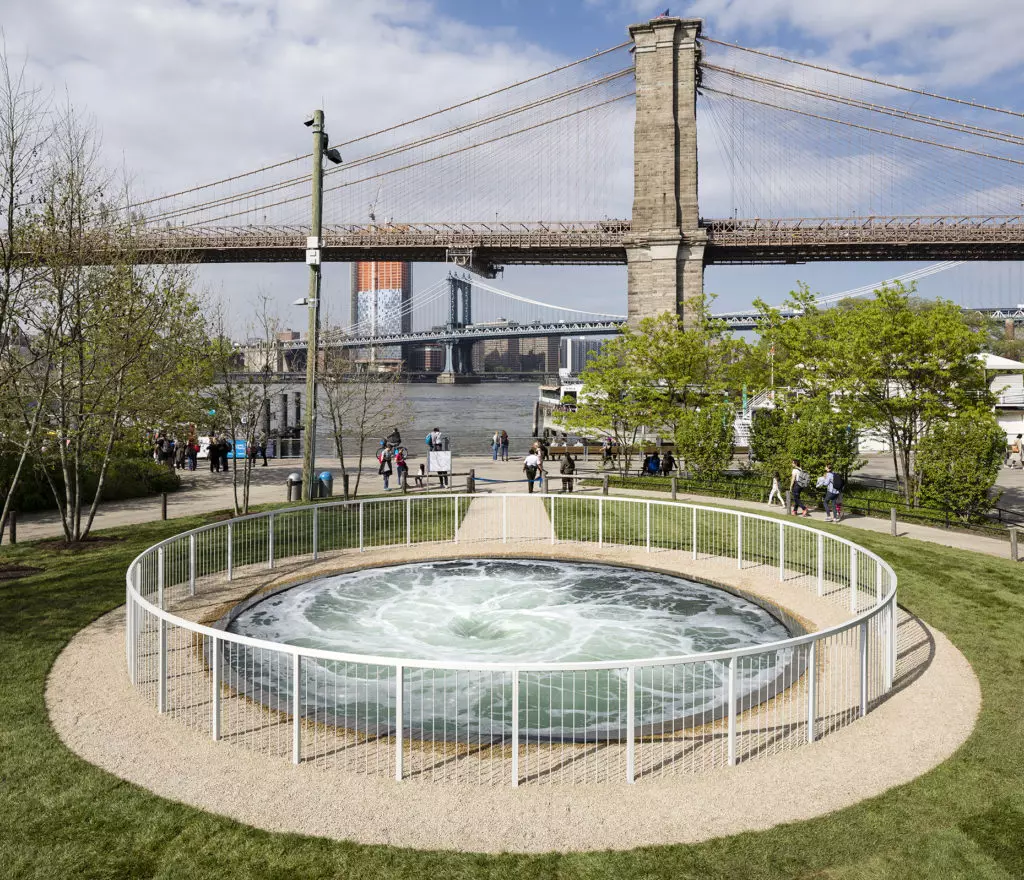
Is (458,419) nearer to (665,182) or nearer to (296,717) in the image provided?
(665,182)

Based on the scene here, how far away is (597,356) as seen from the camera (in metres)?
30.3

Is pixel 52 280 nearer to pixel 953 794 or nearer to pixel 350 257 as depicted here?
pixel 953 794

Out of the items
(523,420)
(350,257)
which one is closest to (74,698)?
(350,257)

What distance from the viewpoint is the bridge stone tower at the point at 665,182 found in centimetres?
4456

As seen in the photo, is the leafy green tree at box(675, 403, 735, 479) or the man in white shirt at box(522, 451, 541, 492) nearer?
the man in white shirt at box(522, 451, 541, 492)

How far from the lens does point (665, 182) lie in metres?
44.8

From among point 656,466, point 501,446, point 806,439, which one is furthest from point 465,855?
point 501,446

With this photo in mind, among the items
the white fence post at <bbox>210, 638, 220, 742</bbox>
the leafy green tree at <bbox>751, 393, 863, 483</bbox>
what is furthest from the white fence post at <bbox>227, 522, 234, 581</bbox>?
the leafy green tree at <bbox>751, 393, 863, 483</bbox>

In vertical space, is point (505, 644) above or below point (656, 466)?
below

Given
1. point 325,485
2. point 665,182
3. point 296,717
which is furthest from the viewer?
point 665,182

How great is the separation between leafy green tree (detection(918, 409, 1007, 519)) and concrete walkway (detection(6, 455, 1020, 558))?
4.42 ft

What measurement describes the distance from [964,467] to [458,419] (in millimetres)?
65267

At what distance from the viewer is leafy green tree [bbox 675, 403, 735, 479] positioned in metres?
25.7

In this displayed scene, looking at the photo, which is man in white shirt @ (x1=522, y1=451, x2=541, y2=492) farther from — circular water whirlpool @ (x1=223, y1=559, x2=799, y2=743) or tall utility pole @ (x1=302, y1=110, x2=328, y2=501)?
circular water whirlpool @ (x1=223, y1=559, x2=799, y2=743)
